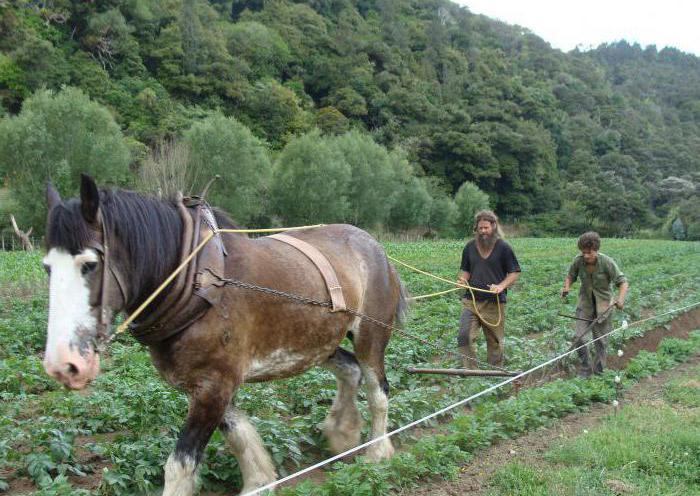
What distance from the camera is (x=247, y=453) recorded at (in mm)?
3738

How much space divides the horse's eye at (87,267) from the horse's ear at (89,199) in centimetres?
21

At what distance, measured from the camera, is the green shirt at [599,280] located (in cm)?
751

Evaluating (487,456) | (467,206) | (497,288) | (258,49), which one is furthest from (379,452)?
(258,49)

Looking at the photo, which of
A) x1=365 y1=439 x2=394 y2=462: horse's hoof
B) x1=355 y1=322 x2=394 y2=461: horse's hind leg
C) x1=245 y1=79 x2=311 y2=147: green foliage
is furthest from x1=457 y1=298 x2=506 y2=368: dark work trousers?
x1=245 y1=79 x2=311 y2=147: green foliage

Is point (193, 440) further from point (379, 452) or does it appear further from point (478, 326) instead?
point (478, 326)

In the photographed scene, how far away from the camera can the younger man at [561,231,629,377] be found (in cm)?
751

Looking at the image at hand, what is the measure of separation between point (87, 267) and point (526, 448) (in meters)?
4.07

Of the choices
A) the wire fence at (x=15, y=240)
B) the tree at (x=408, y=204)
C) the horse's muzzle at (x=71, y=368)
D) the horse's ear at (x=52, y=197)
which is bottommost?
the wire fence at (x=15, y=240)

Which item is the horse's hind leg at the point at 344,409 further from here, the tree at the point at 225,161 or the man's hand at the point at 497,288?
the tree at the point at 225,161

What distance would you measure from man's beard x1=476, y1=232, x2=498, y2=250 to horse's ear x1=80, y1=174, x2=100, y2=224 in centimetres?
488

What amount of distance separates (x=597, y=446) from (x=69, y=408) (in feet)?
15.6

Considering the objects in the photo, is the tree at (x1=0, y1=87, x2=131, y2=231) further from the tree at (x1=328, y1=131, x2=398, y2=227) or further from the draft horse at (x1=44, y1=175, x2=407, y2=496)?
the draft horse at (x1=44, y1=175, x2=407, y2=496)

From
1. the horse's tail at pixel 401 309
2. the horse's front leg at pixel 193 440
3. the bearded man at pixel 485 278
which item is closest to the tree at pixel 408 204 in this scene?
the bearded man at pixel 485 278

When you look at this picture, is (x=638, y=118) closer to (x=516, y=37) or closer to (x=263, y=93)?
(x=516, y=37)
